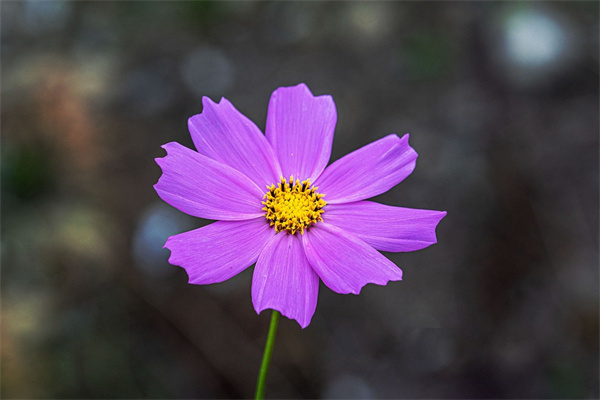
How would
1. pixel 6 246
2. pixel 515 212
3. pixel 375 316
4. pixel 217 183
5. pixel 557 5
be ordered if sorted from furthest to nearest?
pixel 557 5 < pixel 515 212 < pixel 375 316 < pixel 6 246 < pixel 217 183

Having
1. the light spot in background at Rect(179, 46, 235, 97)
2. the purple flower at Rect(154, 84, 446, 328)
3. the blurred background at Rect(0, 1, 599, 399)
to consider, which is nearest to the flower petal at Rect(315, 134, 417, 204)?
the purple flower at Rect(154, 84, 446, 328)

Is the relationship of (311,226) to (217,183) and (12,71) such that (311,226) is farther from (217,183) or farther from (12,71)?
(12,71)

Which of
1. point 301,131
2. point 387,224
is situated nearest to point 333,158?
A: point 301,131

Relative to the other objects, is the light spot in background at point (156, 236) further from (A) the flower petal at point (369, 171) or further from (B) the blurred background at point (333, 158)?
(A) the flower petal at point (369, 171)

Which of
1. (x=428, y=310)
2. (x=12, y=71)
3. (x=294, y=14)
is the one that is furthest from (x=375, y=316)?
(x=12, y=71)

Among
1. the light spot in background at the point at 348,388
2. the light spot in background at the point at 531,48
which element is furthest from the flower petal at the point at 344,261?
the light spot in background at the point at 531,48
